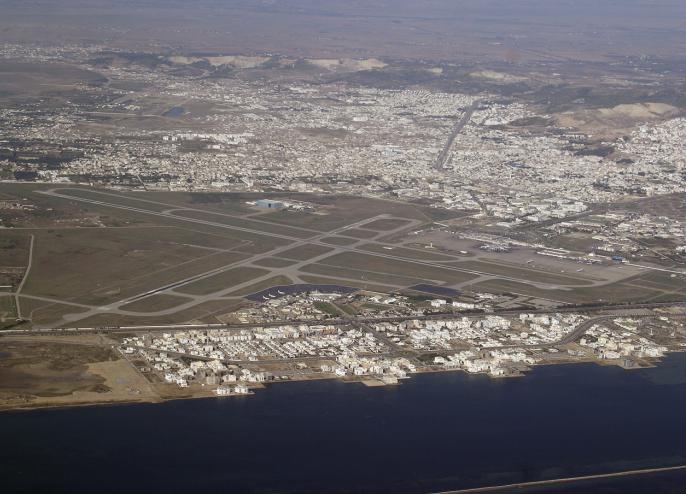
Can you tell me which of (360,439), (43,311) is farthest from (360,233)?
(360,439)

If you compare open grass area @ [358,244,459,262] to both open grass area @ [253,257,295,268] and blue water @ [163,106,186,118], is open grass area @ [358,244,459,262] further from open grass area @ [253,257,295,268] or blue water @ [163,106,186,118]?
blue water @ [163,106,186,118]

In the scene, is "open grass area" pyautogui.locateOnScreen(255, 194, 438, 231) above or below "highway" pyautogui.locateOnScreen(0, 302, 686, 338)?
below

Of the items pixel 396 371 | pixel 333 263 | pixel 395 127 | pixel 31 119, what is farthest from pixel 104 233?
pixel 395 127

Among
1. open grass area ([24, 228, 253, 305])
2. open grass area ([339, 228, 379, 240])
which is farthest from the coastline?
open grass area ([339, 228, 379, 240])

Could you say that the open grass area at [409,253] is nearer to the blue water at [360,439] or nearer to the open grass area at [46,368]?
the blue water at [360,439]

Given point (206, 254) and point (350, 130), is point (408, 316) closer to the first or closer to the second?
point (206, 254)

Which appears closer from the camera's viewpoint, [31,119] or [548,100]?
[31,119]

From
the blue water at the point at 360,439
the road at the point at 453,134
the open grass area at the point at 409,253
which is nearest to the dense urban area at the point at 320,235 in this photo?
the open grass area at the point at 409,253
